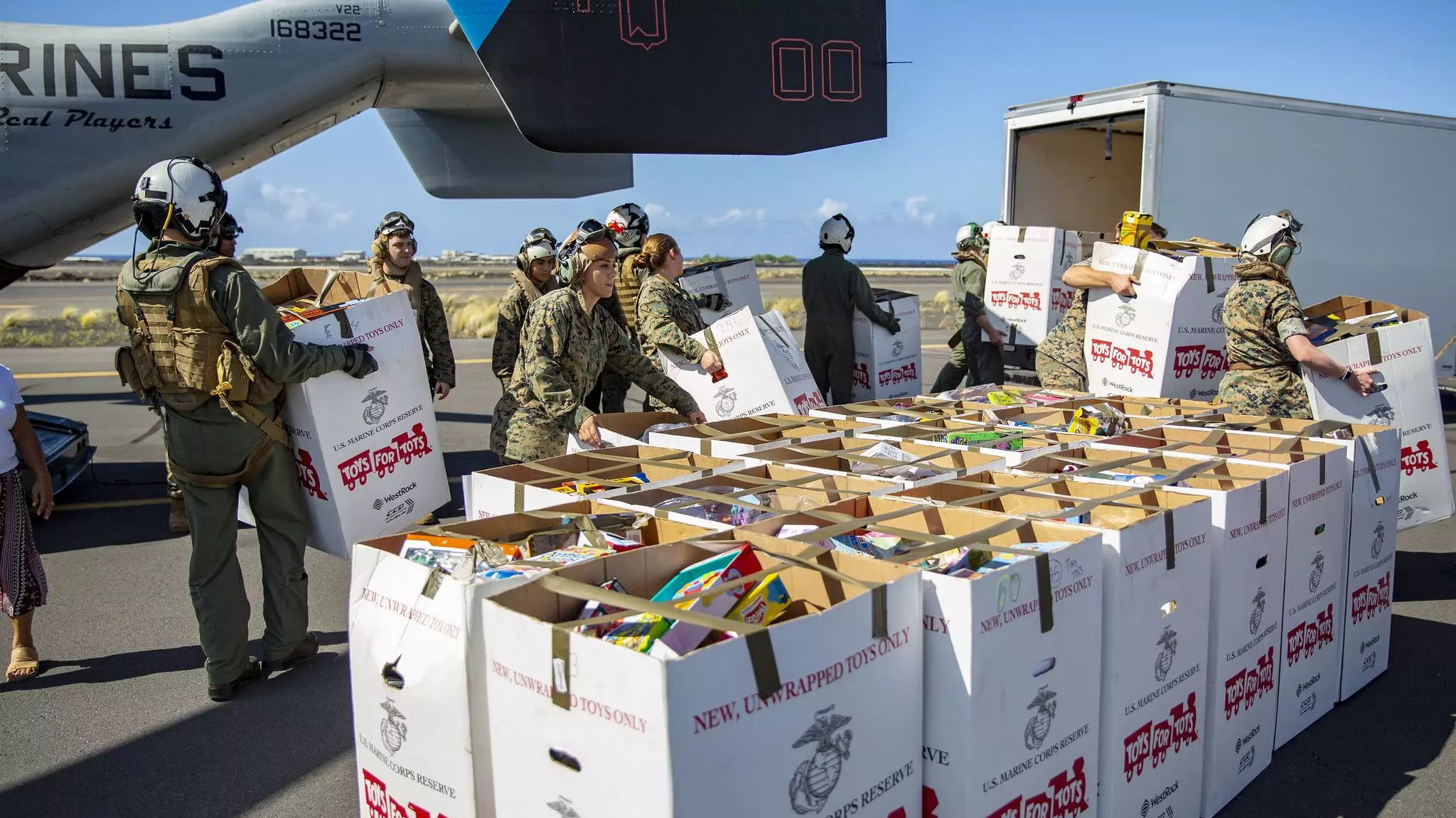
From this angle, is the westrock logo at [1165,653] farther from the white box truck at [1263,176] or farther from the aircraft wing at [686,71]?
the white box truck at [1263,176]

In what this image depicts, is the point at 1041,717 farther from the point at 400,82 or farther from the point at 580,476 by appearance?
the point at 400,82

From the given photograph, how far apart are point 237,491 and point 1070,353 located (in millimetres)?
4653

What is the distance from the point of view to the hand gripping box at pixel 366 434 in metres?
3.85

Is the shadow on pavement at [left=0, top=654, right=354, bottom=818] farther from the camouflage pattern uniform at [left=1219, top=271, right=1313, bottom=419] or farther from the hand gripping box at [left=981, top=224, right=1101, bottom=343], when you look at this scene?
the hand gripping box at [left=981, top=224, right=1101, bottom=343]

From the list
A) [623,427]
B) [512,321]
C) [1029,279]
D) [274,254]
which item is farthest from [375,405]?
[274,254]

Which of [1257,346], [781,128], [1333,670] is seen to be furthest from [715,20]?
[1333,670]

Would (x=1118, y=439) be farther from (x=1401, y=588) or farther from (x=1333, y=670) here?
(x=1401, y=588)

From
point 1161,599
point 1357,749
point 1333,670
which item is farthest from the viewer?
point 1333,670

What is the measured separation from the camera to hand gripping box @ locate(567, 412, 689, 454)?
3.98m

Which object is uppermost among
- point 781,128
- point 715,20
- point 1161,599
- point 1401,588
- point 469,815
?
point 715,20

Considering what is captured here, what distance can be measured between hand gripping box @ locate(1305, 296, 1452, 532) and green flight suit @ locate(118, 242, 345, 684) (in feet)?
14.2

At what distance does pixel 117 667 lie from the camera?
415cm

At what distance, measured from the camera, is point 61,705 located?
379cm

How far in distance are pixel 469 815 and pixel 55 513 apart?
592 centimetres
